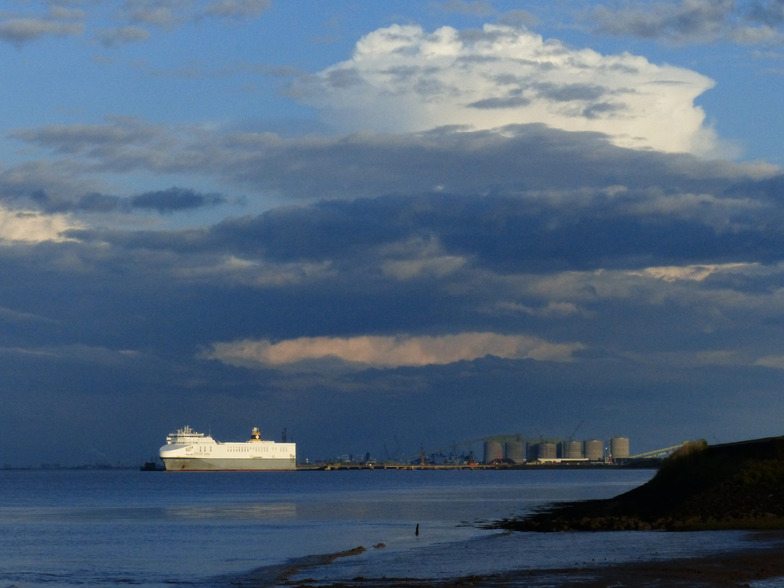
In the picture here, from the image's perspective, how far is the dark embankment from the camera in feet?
184

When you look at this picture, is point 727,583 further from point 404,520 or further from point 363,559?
point 404,520

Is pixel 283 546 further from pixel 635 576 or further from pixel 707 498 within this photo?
pixel 635 576

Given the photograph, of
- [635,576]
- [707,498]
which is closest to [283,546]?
[707,498]

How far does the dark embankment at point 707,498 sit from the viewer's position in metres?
55.9

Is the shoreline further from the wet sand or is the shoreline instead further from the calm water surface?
the calm water surface

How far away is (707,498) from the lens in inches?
2329

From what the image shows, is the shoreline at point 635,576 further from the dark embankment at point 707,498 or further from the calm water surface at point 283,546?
the dark embankment at point 707,498

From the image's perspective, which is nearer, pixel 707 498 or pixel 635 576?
pixel 635 576

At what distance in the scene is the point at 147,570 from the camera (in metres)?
47.9

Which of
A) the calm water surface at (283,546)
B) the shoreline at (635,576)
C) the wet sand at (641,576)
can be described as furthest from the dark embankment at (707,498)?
the wet sand at (641,576)

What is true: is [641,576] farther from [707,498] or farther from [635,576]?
[707,498]

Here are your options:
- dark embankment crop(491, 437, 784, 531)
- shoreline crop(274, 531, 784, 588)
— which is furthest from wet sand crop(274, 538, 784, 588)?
dark embankment crop(491, 437, 784, 531)

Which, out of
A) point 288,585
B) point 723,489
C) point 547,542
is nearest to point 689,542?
point 547,542

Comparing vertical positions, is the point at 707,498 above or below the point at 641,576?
above
